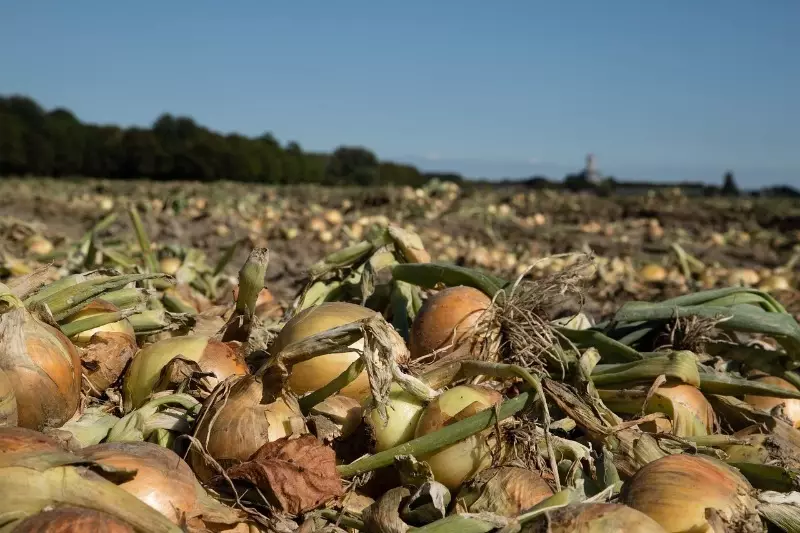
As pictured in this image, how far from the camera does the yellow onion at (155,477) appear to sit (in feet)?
4.47

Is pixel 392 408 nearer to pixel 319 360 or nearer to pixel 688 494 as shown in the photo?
pixel 319 360

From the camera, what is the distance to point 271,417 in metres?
1.64

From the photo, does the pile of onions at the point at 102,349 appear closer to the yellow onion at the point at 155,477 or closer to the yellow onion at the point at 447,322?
the yellow onion at the point at 155,477

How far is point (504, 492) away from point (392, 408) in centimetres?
30

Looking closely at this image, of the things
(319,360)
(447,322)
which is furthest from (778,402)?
(319,360)

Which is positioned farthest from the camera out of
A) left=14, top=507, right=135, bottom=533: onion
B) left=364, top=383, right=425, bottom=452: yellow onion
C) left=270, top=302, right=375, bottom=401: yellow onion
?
left=270, top=302, right=375, bottom=401: yellow onion

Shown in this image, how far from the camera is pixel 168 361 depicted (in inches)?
75.2

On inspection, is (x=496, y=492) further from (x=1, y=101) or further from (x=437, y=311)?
(x=1, y=101)

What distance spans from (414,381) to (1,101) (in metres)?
64.3

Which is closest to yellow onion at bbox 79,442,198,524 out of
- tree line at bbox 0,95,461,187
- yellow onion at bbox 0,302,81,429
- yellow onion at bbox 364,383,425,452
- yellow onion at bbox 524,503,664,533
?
yellow onion at bbox 0,302,81,429

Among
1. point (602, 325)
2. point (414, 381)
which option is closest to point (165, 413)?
point (414, 381)

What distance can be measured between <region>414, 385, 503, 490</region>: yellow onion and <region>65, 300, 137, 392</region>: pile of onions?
0.81 metres

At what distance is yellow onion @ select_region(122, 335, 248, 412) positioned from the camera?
1.90 meters

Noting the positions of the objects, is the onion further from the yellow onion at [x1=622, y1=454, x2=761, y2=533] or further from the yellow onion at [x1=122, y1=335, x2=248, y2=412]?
the yellow onion at [x1=622, y1=454, x2=761, y2=533]
